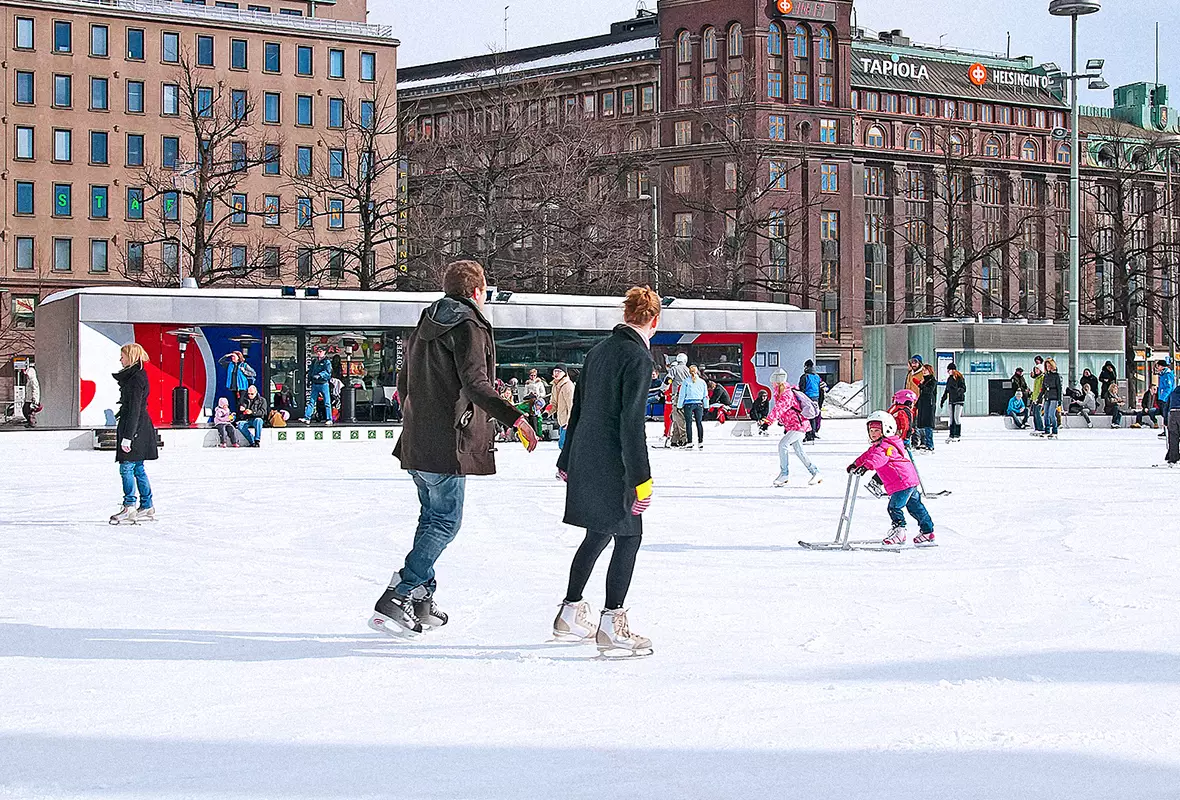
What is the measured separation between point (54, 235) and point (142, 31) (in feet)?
34.5

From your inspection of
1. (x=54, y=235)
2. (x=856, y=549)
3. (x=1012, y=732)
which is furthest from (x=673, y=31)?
(x=1012, y=732)

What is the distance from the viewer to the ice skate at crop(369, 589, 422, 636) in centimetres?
662

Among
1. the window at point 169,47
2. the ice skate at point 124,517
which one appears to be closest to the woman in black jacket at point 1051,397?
the ice skate at point 124,517

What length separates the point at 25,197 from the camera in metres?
66.2

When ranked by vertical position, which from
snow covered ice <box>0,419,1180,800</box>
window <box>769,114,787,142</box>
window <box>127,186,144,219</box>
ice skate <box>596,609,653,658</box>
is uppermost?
window <box>769,114,787,142</box>

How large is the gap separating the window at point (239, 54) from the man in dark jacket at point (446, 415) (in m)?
67.2

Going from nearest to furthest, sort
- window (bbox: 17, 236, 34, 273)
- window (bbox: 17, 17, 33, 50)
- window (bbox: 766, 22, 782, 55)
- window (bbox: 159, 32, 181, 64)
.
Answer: window (bbox: 17, 236, 34, 273), window (bbox: 17, 17, 33, 50), window (bbox: 159, 32, 181, 64), window (bbox: 766, 22, 782, 55)

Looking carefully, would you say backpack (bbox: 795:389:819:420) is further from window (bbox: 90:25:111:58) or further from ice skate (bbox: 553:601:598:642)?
window (bbox: 90:25:111:58)

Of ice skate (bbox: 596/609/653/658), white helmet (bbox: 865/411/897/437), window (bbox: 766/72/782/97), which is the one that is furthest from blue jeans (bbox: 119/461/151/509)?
window (bbox: 766/72/782/97)

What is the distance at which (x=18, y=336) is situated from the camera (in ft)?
212

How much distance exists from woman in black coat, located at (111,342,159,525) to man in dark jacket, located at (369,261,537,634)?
5508 millimetres

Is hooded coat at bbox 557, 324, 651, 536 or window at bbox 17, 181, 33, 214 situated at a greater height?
window at bbox 17, 181, 33, 214

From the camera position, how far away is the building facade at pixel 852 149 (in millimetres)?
71812

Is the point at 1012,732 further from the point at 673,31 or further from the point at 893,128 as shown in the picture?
the point at 893,128
